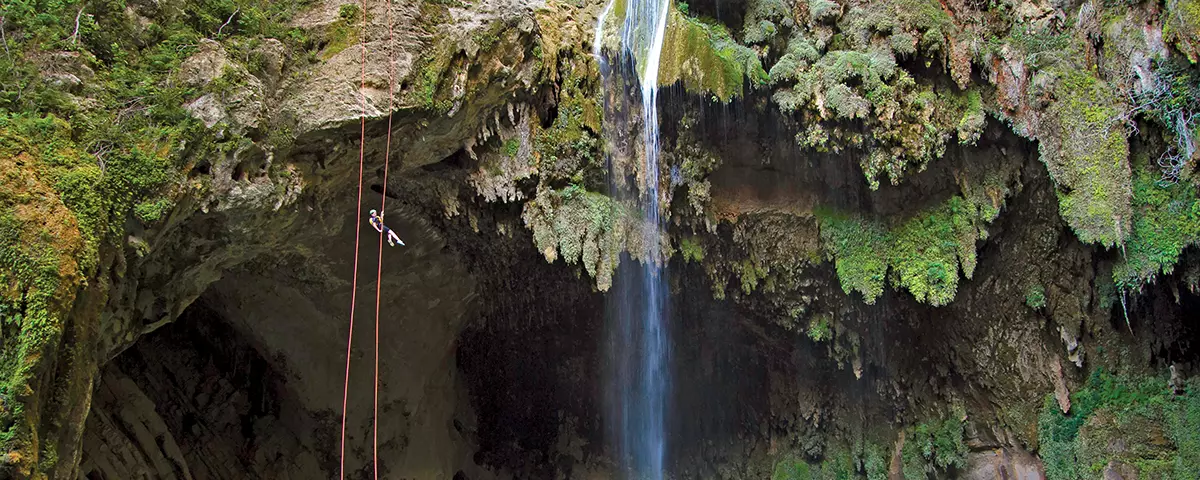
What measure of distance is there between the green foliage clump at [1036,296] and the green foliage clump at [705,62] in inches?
181

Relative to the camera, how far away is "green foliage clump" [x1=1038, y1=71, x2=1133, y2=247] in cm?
800

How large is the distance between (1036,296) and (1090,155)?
2137 mm

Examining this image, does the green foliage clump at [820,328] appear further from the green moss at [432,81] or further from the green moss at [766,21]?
the green moss at [432,81]

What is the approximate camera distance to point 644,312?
11367mm

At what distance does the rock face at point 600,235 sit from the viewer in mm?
6125

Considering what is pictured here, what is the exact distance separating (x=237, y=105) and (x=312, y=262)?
3990 millimetres

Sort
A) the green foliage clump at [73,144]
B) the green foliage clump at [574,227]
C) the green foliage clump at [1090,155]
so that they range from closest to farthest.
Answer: the green foliage clump at [73,144] → the green foliage clump at [1090,155] → the green foliage clump at [574,227]

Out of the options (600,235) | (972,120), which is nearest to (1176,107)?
(972,120)

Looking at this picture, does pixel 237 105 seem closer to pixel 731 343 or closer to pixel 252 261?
pixel 252 261

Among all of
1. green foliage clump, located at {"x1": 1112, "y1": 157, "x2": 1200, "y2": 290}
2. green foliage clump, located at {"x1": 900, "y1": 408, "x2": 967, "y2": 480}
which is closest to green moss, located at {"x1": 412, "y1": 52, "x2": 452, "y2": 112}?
green foliage clump, located at {"x1": 1112, "y1": 157, "x2": 1200, "y2": 290}

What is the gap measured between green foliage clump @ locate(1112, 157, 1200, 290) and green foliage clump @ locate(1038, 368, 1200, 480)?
1.74 m

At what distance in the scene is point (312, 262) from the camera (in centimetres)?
1015

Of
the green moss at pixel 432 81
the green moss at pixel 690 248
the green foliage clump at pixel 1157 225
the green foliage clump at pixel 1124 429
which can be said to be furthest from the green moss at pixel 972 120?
the green moss at pixel 432 81

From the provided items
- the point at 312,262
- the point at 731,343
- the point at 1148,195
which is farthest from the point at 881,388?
the point at 312,262
